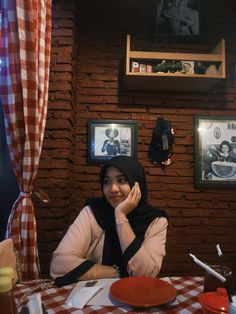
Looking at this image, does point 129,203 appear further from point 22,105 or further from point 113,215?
point 22,105

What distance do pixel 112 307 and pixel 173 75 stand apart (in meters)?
2.07

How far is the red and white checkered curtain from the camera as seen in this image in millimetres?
1793

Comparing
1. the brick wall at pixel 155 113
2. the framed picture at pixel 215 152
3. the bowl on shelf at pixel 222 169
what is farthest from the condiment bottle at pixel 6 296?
the bowl on shelf at pixel 222 169

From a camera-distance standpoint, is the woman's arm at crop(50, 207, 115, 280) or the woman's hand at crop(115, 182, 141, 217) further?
the woman's hand at crop(115, 182, 141, 217)

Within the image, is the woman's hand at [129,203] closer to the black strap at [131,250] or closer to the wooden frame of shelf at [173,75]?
the black strap at [131,250]

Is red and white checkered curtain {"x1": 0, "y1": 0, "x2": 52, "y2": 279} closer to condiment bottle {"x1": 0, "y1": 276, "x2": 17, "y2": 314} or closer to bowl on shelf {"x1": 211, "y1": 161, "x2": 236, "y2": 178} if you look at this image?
condiment bottle {"x1": 0, "y1": 276, "x2": 17, "y2": 314}

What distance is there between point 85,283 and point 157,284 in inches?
11.3

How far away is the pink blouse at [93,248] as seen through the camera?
1316mm

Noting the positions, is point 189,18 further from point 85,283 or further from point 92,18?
point 85,283

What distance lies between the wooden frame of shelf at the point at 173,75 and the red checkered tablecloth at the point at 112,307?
1847 millimetres

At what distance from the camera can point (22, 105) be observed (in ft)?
6.07

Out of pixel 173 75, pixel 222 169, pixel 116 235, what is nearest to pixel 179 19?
pixel 173 75

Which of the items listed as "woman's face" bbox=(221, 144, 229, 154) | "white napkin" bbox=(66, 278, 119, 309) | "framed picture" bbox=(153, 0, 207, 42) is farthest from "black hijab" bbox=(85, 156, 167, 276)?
"framed picture" bbox=(153, 0, 207, 42)

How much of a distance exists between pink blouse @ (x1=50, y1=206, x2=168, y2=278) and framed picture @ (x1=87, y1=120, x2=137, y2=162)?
1125 millimetres
